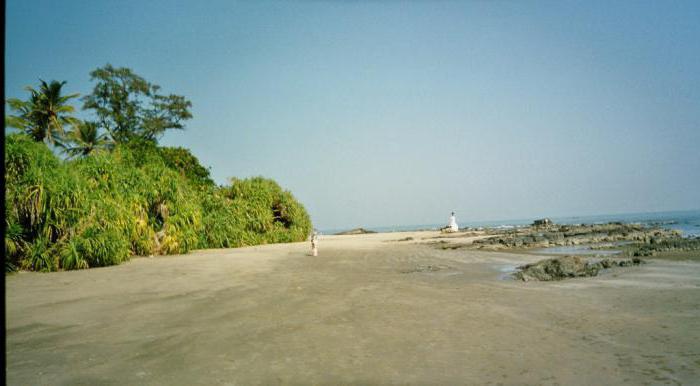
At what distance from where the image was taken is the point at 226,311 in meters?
5.82

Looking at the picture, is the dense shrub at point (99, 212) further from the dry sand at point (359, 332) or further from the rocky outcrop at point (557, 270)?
the rocky outcrop at point (557, 270)

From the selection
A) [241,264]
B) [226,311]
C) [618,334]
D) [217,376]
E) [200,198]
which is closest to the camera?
[217,376]

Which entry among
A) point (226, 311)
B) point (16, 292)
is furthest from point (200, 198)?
point (226, 311)

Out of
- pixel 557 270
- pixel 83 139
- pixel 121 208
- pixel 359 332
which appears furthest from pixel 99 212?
pixel 83 139

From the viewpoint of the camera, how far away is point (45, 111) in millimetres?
36719

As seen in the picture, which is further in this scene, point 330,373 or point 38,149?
point 38,149

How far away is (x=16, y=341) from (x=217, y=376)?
278 cm

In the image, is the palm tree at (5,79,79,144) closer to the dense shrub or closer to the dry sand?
the dense shrub

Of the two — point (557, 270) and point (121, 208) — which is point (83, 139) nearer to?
point (121, 208)

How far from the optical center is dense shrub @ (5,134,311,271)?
11078mm

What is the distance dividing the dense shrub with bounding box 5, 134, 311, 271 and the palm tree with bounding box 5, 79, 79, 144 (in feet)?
57.5

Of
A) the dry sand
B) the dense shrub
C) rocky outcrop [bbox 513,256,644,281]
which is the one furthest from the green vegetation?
rocky outcrop [bbox 513,256,644,281]

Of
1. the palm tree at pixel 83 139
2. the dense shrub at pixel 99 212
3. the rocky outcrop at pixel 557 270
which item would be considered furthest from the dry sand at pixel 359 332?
the palm tree at pixel 83 139

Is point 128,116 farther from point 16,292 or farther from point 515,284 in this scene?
point 515,284
